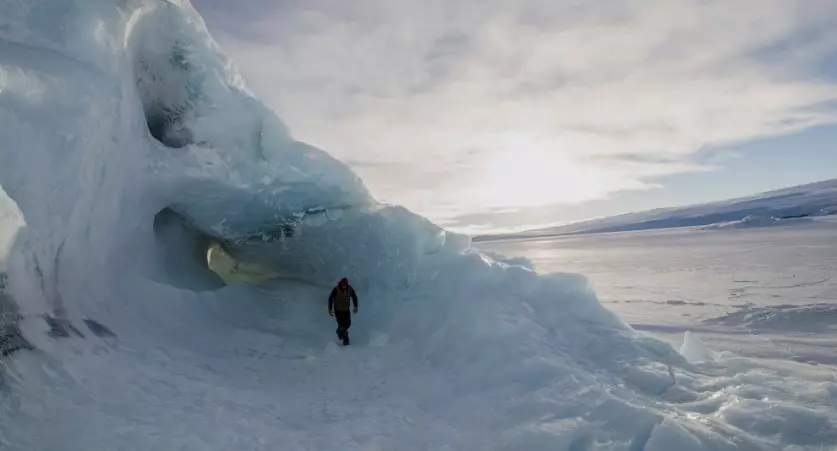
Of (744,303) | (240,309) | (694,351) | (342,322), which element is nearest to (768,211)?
(744,303)

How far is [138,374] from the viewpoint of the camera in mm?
5578

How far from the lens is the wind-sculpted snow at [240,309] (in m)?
4.93

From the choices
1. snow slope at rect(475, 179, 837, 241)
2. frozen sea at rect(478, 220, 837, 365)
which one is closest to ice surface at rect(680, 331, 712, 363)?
frozen sea at rect(478, 220, 837, 365)

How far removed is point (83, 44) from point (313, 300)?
224 inches

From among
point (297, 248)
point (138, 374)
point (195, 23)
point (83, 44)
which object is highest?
point (195, 23)

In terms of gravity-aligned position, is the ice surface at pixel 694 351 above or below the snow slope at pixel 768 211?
below

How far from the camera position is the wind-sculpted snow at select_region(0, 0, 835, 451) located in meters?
4.93

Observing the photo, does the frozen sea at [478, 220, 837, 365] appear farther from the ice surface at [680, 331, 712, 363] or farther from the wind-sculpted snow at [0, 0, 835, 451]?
the wind-sculpted snow at [0, 0, 835, 451]

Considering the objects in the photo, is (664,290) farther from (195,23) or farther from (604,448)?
(195,23)

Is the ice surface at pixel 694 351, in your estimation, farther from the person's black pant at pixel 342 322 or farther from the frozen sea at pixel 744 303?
the person's black pant at pixel 342 322

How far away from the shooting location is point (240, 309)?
921 centimetres

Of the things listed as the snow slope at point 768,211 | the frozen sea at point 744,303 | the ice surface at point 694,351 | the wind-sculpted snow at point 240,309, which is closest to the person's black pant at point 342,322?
the wind-sculpted snow at point 240,309

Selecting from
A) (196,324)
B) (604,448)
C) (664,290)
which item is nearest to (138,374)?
(196,324)

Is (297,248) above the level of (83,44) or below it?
below
